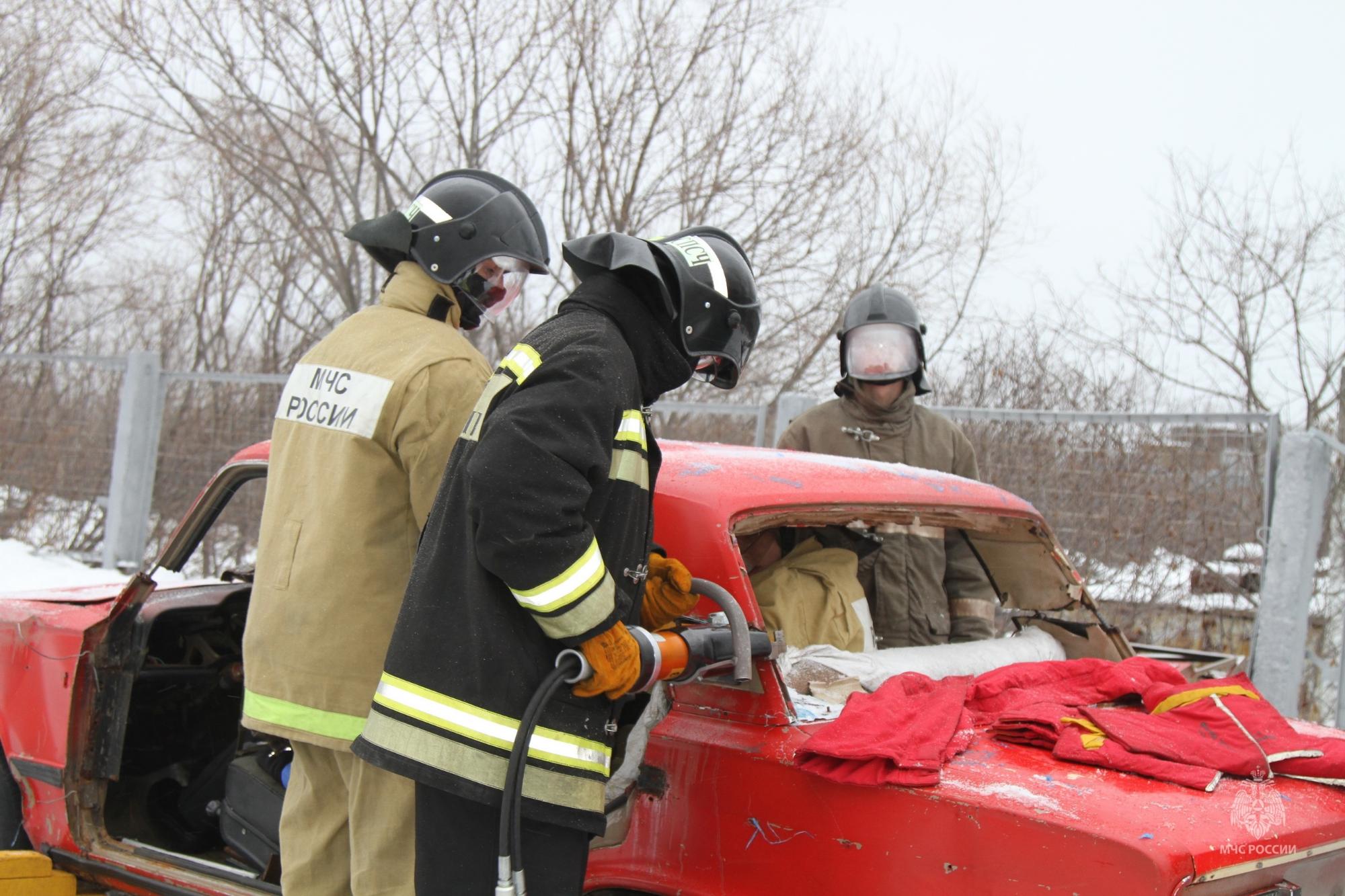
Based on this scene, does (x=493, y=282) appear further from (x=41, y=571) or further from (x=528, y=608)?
(x=41, y=571)

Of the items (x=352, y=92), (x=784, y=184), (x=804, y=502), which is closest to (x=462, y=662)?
(x=804, y=502)

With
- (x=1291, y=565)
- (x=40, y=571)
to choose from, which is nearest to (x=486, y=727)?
(x=1291, y=565)

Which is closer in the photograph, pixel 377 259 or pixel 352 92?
pixel 377 259

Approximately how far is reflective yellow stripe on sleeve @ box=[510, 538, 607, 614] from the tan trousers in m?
0.63

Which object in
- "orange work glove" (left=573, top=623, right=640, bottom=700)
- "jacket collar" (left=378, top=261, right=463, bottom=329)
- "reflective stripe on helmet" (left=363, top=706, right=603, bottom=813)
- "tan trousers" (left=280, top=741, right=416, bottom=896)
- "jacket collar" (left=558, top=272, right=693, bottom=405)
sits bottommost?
"tan trousers" (left=280, top=741, right=416, bottom=896)

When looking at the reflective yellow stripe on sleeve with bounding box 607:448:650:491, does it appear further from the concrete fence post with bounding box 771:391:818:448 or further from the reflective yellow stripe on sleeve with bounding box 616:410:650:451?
the concrete fence post with bounding box 771:391:818:448

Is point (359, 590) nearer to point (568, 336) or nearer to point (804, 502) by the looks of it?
point (568, 336)

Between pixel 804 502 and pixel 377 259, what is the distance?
1.29m

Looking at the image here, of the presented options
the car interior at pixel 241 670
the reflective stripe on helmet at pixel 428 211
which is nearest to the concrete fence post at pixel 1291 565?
the car interior at pixel 241 670

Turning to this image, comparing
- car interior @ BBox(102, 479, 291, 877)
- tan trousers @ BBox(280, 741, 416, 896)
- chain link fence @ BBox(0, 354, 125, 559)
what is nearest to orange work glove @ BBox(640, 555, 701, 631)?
tan trousers @ BBox(280, 741, 416, 896)

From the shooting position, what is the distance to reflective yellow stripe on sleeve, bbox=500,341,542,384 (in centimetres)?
213

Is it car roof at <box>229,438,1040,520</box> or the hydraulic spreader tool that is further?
car roof at <box>229,438,1040,520</box>

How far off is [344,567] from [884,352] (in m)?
2.43

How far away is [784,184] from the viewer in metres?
10.5
